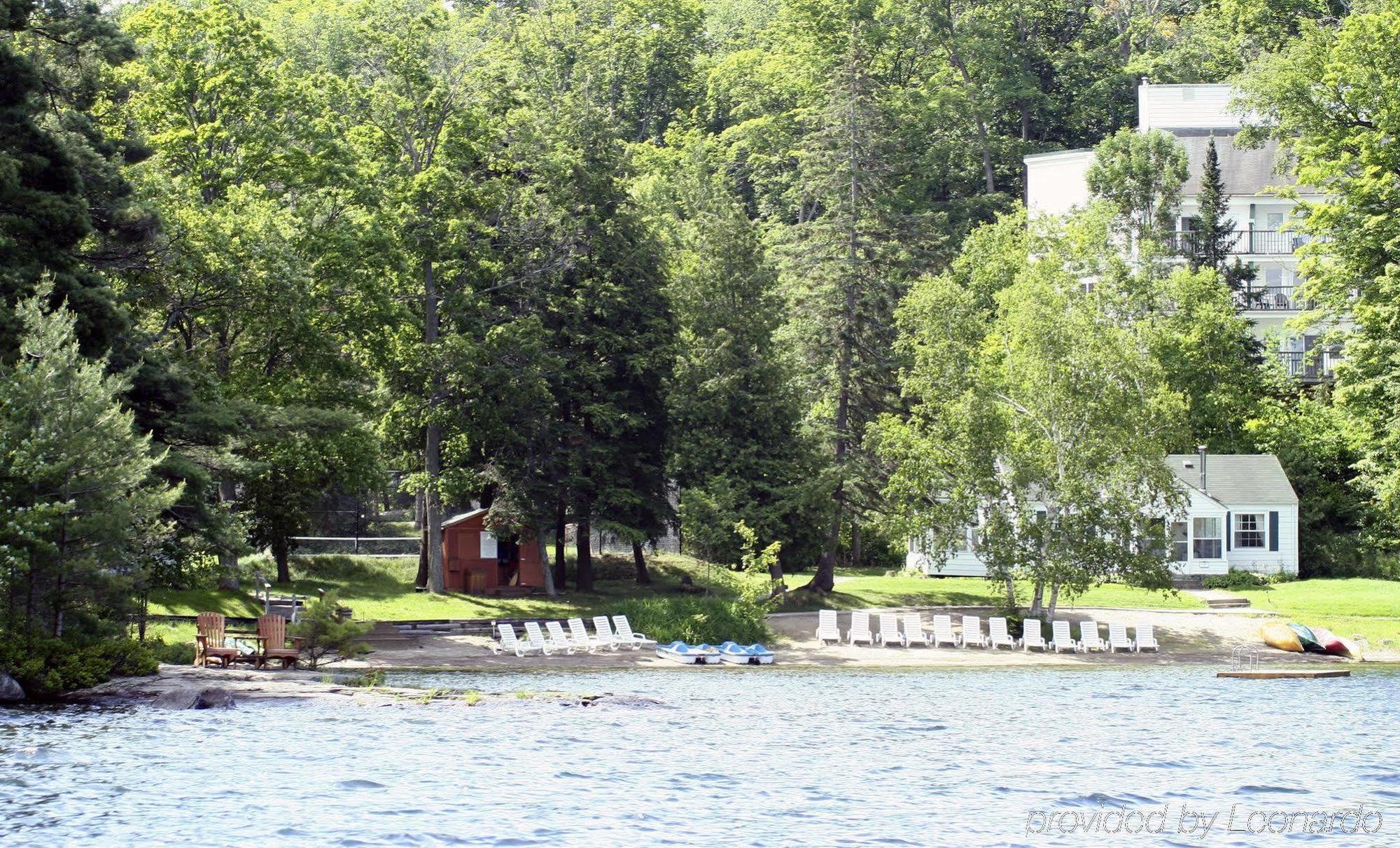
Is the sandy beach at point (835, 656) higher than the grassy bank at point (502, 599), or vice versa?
the grassy bank at point (502, 599)

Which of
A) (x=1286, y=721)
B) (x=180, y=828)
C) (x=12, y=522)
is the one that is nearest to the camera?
(x=180, y=828)

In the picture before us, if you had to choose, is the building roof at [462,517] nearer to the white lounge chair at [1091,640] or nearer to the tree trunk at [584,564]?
the tree trunk at [584,564]

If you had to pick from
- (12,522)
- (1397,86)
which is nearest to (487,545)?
(12,522)

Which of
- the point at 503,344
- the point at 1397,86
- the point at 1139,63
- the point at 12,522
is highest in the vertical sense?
the point at 1139,63

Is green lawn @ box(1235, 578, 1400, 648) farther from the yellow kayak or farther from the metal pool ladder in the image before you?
the metal pool ladder

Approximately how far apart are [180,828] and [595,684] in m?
17.7

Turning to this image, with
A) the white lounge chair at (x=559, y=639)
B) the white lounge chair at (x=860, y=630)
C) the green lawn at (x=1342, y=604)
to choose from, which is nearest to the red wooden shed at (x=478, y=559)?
the white lounge chair at (x=559, y=639)

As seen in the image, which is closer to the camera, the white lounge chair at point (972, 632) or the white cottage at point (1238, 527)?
the white lounge chair at point (972, 632)

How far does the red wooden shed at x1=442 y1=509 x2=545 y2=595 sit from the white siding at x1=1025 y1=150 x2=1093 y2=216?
3603 centimetres

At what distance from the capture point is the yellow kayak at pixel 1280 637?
43.5 metres

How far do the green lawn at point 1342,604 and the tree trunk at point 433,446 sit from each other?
27.4m

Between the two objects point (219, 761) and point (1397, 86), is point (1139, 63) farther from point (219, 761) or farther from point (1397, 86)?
point (219, 761)

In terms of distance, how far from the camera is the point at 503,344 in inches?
1991

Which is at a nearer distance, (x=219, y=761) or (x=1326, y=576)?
(x=219, y=761)
